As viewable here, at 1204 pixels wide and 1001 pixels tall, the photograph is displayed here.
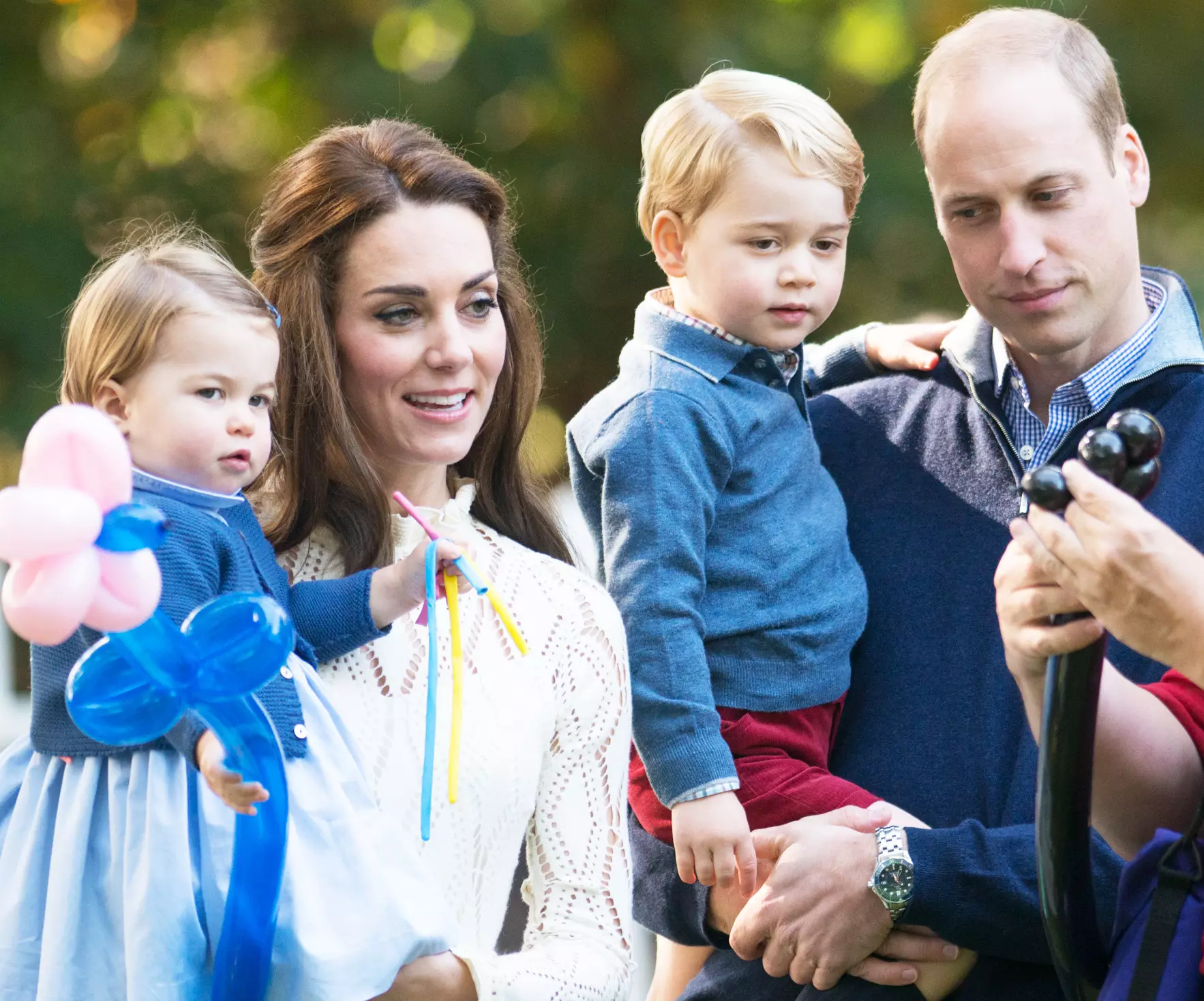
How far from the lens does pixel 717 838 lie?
2.48 m

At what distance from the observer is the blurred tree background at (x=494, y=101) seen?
194 inches

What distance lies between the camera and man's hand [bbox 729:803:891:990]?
2451 millimetres

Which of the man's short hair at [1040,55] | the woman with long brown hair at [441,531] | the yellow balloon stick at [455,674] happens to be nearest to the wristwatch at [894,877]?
the woman with long brown hair at [441,531]

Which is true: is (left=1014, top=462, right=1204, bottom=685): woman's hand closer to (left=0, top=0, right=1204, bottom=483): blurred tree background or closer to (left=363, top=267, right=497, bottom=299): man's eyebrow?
(left=363, top=267, right=497, bottom=299): man's eyebrow

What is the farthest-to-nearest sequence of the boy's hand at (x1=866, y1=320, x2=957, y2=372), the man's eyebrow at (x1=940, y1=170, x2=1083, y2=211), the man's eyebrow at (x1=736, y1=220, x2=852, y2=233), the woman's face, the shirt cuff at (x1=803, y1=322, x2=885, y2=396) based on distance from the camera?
the shirt cuff at (x1=803, y1=322, x2=885, y2=396)
the boy's hand at (x1=866, y1=320, x2=957, y2=372)
the man's eyebrow at (x1=736, y1=220, x2=852, y2=233)
the man's eyebrow at (x1=940, y1=170, x2=1083, y2=211)
the woman's face

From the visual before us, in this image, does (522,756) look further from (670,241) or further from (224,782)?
(670,241)

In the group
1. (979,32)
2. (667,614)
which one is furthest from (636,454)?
(979,32)

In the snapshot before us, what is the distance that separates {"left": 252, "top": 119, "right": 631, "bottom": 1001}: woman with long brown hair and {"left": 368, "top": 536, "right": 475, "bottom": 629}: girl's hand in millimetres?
200

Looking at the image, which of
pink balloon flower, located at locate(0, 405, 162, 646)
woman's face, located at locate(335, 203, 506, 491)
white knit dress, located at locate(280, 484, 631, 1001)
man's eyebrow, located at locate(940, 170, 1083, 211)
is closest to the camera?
pink balloon flower, located at locate(0, 405, 162, 646)

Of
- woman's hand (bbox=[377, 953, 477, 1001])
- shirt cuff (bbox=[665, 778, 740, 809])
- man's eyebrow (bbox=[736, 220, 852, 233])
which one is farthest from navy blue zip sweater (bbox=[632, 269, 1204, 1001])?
woman's hand (bbox=[377, 953, 477, 1001])

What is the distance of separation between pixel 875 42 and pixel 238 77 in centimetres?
194

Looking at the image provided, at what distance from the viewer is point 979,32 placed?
2.76 metres

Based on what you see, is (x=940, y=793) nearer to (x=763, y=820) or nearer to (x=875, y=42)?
(x=763, y=820)

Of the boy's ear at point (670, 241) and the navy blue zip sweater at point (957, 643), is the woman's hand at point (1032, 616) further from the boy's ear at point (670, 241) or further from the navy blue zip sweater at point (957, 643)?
the boy's ear at point (670, 241)
